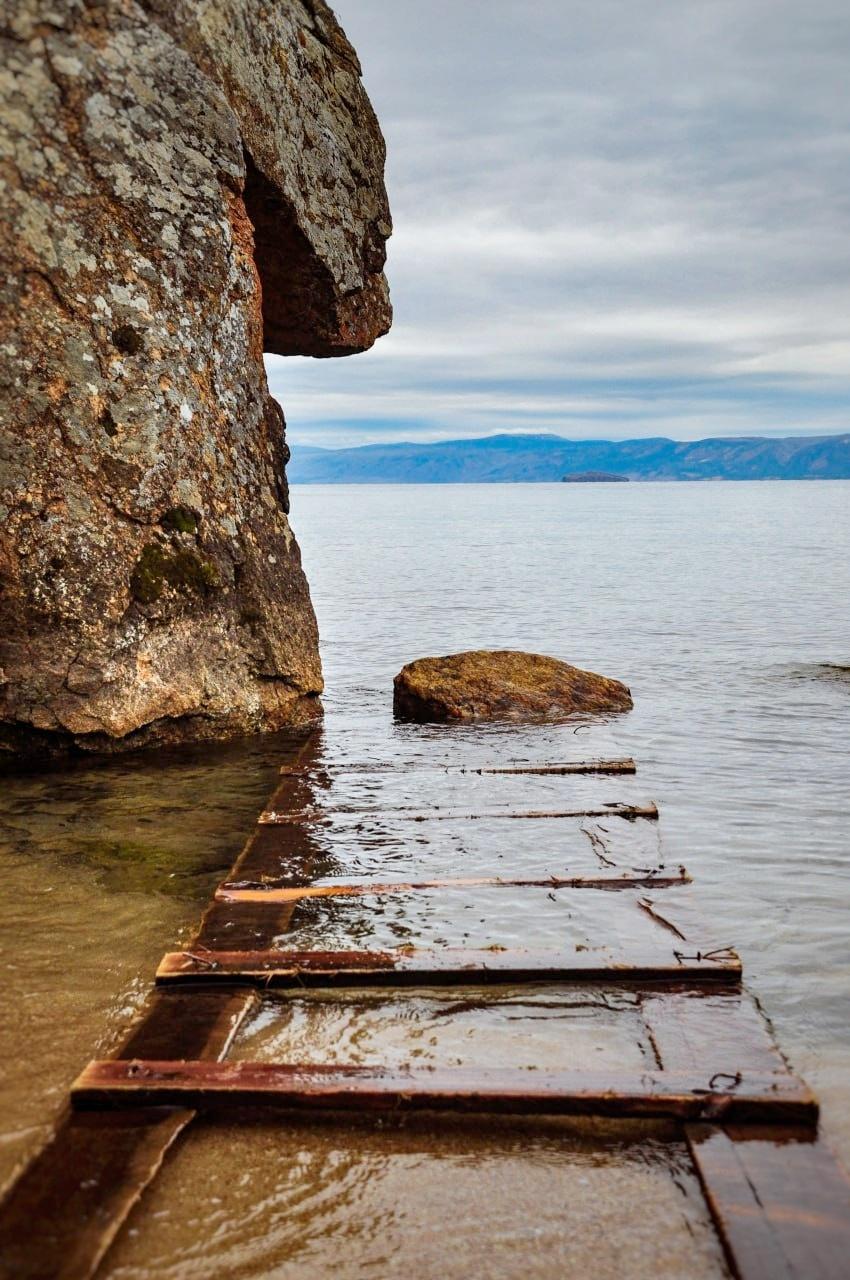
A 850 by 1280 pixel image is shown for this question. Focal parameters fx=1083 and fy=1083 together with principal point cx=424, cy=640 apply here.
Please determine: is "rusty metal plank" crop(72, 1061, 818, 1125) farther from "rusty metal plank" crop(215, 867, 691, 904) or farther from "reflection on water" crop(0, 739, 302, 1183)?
"rusty metal plank" crop(215, 867, 691, 904)

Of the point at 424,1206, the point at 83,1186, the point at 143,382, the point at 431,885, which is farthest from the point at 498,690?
the point at 83,1186

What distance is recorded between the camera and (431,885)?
598cm

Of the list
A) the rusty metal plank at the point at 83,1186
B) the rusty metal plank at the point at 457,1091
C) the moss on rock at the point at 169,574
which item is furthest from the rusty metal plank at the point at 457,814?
the rusty metal plank at the point at 457,1091

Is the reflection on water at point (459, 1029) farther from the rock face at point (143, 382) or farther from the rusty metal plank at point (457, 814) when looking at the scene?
the rock face at point (143, 382)

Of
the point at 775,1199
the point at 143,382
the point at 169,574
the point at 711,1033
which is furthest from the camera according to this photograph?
the point at 169,574

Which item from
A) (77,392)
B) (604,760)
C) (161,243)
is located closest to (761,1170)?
(604,760)

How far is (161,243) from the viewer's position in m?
9.01

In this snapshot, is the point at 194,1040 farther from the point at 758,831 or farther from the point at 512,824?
the point at 758,831

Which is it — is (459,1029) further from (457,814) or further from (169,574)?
(169,574)

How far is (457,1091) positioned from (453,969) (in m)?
1.11

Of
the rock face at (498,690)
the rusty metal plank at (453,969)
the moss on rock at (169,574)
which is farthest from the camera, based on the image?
the rock face at (498,690)

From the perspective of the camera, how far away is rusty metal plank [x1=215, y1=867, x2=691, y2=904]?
5.78 meters

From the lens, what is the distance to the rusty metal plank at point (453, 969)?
461cm

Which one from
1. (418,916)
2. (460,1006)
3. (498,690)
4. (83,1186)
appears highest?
(83,1186)
